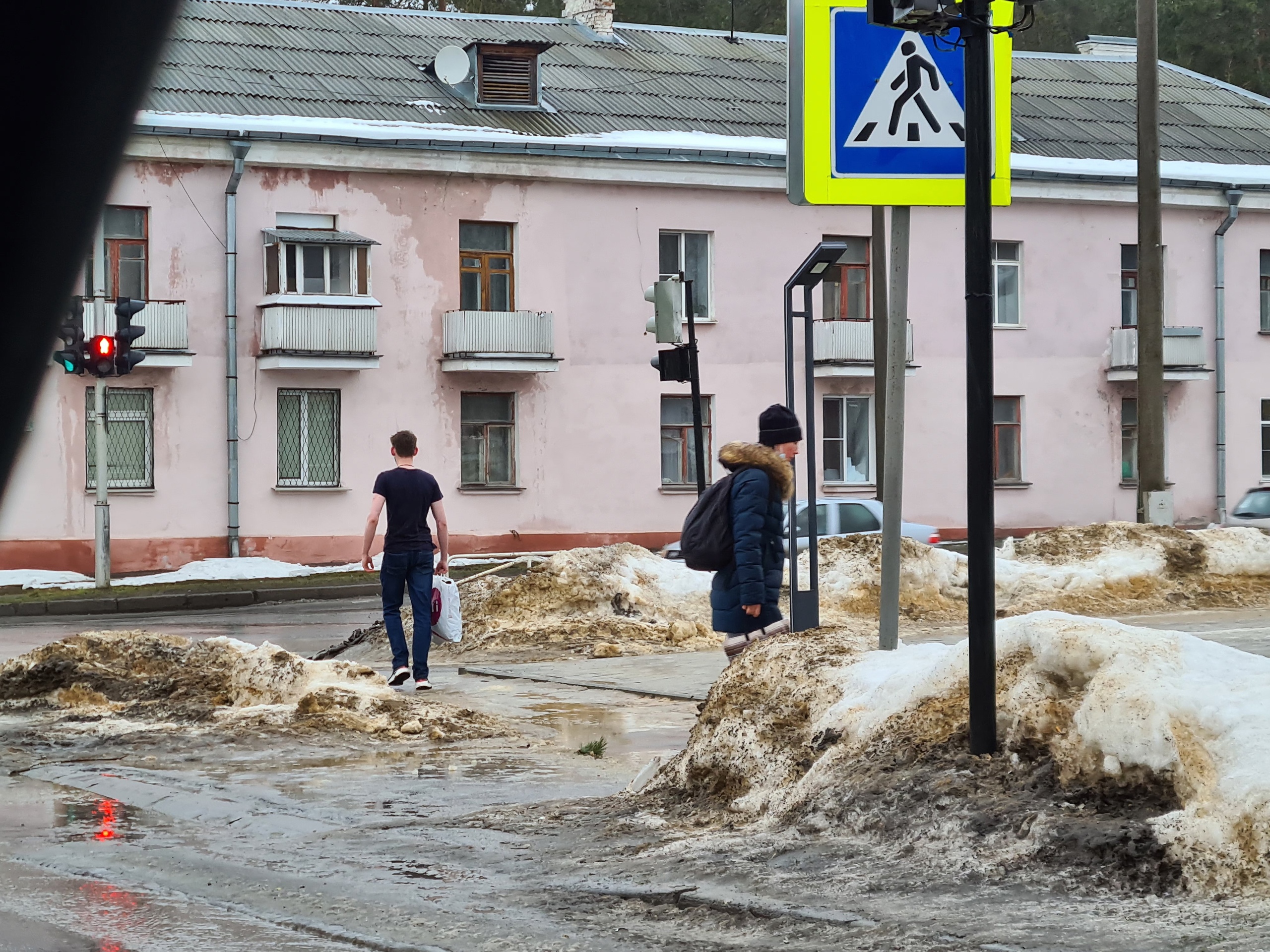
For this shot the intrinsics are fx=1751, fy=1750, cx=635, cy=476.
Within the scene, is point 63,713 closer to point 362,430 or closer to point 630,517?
point 362,430

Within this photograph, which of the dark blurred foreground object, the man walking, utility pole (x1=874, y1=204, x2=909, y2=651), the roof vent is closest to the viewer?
the dark blurred foreground object

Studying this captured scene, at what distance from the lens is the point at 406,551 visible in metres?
11.6

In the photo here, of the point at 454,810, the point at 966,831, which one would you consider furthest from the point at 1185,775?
the point at 454,810

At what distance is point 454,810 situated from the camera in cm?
730

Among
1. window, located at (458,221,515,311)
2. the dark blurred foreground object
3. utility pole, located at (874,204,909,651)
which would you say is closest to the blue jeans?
utility pole, located at (874,204,909,651)

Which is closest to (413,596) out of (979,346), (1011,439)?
(979,346)

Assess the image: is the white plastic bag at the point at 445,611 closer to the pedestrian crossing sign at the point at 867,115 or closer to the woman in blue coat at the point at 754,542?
the woman in blue coat at the point at 754,542

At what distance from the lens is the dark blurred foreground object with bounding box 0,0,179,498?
93 centimetres

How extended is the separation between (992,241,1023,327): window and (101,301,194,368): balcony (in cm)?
1608

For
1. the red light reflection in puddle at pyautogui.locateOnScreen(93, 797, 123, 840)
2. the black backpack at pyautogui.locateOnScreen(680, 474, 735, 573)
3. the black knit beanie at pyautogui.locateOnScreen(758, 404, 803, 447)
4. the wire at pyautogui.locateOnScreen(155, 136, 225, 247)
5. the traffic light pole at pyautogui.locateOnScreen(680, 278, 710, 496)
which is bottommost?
the red light reflection in puddle at pyautogui.locateOnScreen(93, 797, 123, 840)

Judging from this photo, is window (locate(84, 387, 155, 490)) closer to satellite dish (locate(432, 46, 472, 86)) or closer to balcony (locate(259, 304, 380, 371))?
balcony (locate(259, 304, 380, 371))

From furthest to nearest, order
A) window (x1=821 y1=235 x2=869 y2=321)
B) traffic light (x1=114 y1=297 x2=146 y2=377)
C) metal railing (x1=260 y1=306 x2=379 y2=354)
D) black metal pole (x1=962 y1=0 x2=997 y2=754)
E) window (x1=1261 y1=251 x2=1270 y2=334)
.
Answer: window (x1=1261 y1=251 x2=1270 y2=334)
window (x1=821 y1=235 x2=869 y2=321)
metal railing (x1=260 y1=306 x2=379 y2=354)
traffic light (x1=114 y1=297 x2=146 y2=377)
black metal pole (x1=962 y1=0 x2=997 y2=754)

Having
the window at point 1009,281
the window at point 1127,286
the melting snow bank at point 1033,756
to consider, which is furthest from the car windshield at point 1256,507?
the melting snow bank at point 1033,756

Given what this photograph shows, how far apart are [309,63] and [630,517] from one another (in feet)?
34.4
